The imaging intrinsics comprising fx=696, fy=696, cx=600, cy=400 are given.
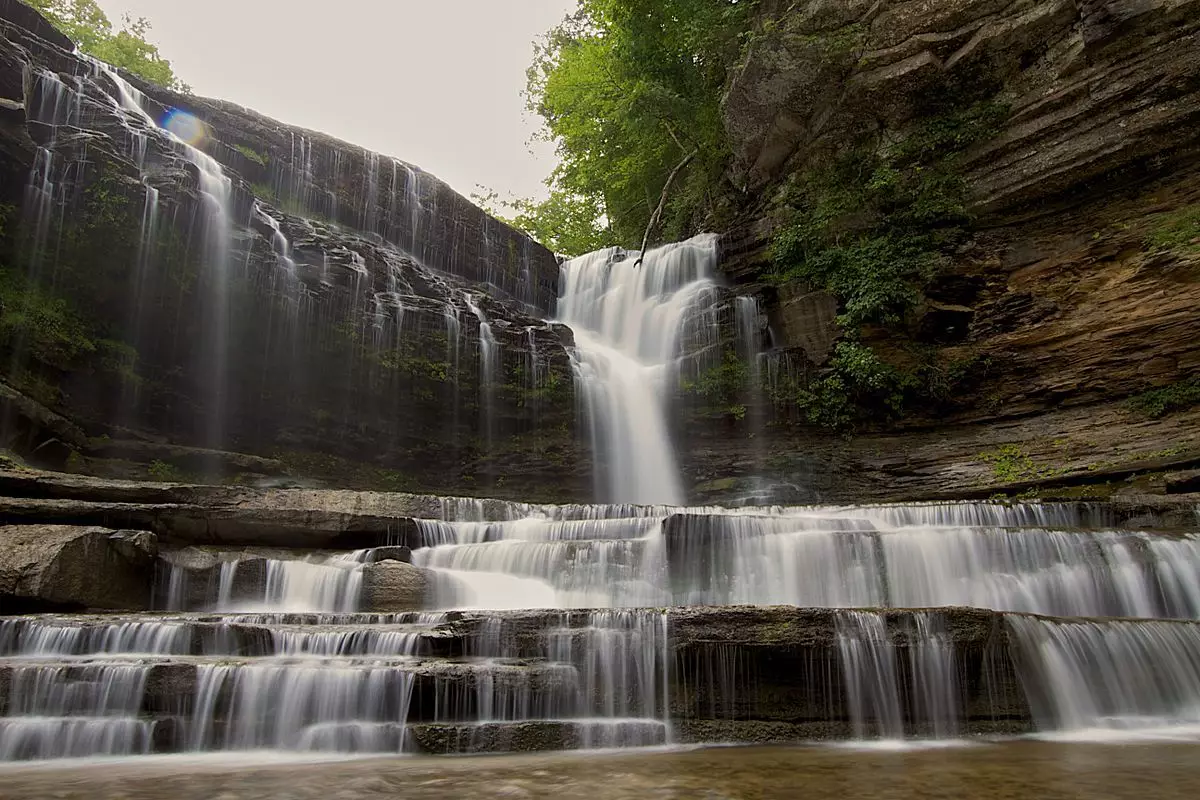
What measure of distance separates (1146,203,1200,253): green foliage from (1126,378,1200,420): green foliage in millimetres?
2244

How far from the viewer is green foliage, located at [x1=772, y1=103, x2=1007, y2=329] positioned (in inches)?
575

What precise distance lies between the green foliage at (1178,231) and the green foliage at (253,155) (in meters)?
19.2

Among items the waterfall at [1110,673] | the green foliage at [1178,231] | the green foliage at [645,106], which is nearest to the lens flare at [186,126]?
the green foliage at [645,106]

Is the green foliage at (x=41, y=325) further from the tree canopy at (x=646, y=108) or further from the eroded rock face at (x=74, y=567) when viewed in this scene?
the tree canopy at (x=646, y=108)

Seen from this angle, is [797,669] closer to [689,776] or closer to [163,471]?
[689,776]

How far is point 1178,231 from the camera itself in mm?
11641

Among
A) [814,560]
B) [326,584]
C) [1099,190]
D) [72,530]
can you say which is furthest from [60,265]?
[1099,190]

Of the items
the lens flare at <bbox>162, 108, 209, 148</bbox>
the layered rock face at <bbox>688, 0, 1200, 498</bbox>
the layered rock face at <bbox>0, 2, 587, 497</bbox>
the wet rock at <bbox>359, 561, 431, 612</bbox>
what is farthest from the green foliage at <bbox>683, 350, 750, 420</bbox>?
the lens flare at <bbox>162, 108, 209, 148</bbox>

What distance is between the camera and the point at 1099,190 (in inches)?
509

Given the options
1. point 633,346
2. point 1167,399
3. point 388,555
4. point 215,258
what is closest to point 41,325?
point 215,258

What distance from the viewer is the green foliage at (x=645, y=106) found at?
64.4 ft

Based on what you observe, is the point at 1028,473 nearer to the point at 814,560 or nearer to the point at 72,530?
the point at 814,560

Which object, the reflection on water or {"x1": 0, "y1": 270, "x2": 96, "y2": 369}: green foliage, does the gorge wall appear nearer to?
{"x1": 0, "y1": 270, "x2": 96, "y2": 369}: green foliage

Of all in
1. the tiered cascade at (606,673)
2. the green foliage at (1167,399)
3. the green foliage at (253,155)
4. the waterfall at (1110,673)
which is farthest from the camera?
the green foliage at (253,155)
